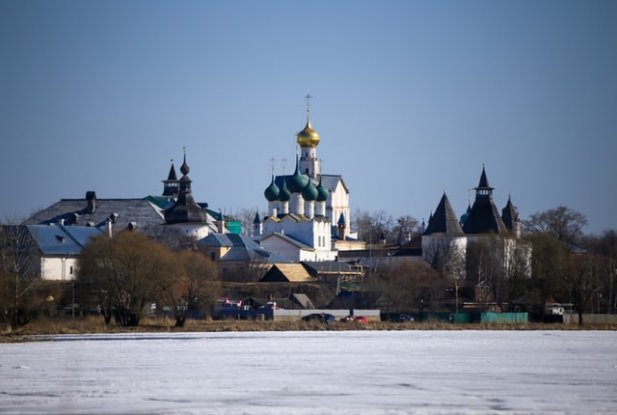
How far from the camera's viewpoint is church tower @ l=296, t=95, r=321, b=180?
122 meters

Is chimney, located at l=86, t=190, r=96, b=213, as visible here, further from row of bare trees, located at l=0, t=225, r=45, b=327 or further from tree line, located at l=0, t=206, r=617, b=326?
row of bare trees, located at l=0, t=225, r=45, b=327

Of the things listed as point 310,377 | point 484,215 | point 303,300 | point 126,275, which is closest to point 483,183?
point 484,215

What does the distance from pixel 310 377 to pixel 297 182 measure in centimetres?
8732

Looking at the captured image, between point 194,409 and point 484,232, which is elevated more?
point 484,232

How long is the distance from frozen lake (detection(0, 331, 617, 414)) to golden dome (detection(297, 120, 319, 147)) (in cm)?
8186

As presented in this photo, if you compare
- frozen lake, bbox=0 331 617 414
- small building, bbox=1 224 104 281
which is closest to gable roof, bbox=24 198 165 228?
small building, bbox=1 224 104 281

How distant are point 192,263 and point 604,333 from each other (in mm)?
21071

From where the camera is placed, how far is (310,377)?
27344 mm

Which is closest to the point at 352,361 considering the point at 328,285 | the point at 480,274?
the point at 480,274

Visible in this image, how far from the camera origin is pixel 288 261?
103m

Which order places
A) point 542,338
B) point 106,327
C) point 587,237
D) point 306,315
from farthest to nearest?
point 587,237 → point 306,315 → point 106,327 → point 542,338

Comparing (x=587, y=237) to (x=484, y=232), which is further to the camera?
(x=587, y=237)

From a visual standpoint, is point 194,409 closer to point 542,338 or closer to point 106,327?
point 542,338

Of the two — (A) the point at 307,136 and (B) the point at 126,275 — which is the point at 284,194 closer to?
(A) the point at 307,136
